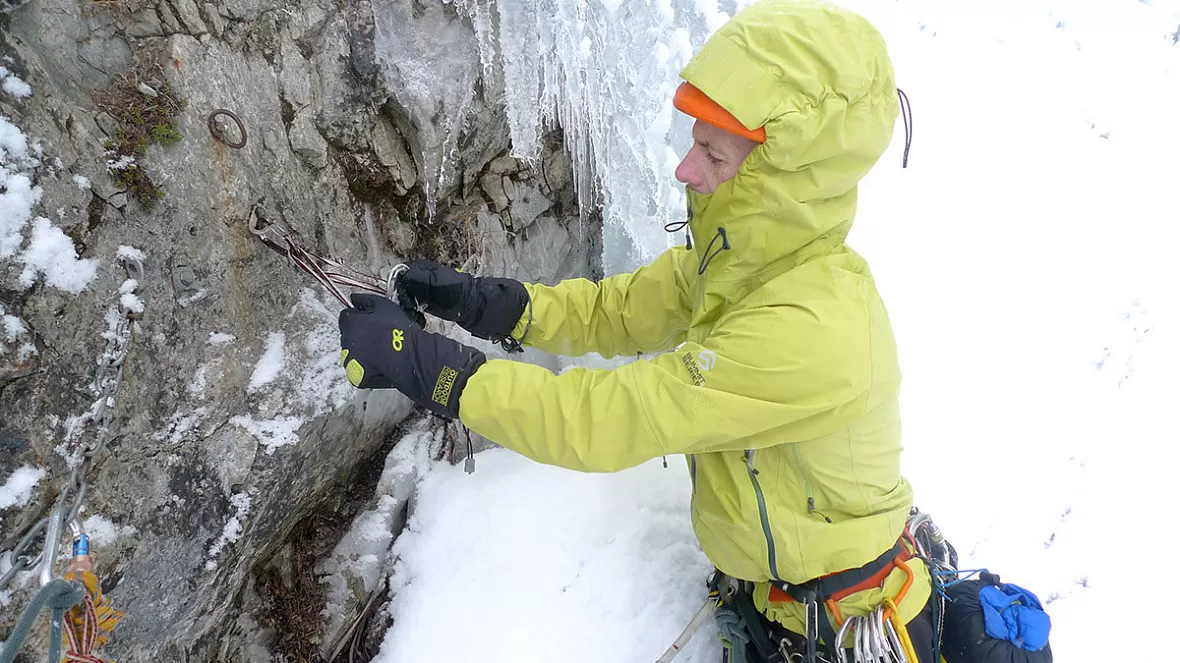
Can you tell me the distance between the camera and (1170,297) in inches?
201

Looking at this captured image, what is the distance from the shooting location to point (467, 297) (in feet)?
7.82

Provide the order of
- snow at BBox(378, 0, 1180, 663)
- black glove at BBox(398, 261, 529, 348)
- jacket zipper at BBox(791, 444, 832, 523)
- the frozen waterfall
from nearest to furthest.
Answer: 1. jacket zipper at BBox(791, 444, 832, 523)
2. black glove at BBox(398, 261, 529, 348)
3. snow at BBox(378, 0, 1180, 663)
4. the frozen waterfall

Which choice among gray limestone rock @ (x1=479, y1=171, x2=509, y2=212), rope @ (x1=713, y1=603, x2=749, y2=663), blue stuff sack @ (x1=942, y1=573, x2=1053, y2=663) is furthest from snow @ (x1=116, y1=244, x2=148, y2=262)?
blue stuff sack @ (x1=942, y1=573, x2=1053, y2=663)

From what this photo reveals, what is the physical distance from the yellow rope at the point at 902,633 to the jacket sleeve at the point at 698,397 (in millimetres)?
757

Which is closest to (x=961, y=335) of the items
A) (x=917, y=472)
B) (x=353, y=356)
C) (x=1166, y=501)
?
(x=917, y=472)

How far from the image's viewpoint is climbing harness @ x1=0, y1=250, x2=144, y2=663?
4.28 ft

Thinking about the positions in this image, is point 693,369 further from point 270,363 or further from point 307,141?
point 307,141

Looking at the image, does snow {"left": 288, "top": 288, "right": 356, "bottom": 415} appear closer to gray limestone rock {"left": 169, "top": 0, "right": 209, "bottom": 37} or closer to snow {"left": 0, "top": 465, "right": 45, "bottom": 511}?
snow {"left": 0, "top": 465, "right": 45, "bottom": 511}

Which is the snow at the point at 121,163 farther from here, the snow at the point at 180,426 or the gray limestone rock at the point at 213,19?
the snow at the point at 180,426

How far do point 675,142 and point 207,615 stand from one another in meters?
3.09

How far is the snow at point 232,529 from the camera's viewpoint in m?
2.20

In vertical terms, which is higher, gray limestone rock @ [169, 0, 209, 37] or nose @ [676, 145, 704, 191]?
gray limestone rock @ [169, 0, 209, 37]

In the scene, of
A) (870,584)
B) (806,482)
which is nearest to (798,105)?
(806,482)

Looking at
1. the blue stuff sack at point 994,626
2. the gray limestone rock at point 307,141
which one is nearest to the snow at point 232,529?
the gray limestone rock at point 307,141
